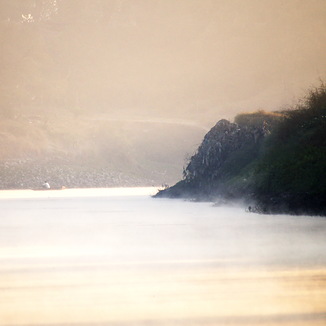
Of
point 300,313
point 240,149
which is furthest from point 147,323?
point 240,149

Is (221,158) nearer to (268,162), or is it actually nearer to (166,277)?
(268,162)

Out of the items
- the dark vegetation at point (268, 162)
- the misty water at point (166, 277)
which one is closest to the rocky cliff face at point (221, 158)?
the dark vegetation at point (268, 162)

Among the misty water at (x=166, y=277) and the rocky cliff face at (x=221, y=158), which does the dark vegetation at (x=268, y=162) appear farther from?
the misty water at (x=166, y=277)

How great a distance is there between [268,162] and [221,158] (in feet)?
16.7

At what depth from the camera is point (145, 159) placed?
84.5m

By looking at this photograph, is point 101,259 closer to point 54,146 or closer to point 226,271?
point 226,271

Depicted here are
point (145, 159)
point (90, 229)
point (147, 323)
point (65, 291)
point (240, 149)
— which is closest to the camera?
point (147, 323)

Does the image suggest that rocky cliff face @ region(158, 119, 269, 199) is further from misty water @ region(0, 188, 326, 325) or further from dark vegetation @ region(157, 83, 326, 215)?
misty water @ region(0, 188, 326, 325)

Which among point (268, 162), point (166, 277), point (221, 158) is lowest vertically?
point (166, 277)

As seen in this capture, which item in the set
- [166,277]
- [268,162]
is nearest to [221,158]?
[268,162]

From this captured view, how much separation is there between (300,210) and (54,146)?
6881 cm

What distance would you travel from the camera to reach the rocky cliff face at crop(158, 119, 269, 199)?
17.6 meters

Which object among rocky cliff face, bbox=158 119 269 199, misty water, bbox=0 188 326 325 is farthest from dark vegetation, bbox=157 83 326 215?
misty water, bbox=0 188 326 325

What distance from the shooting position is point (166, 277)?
423 centimetres
